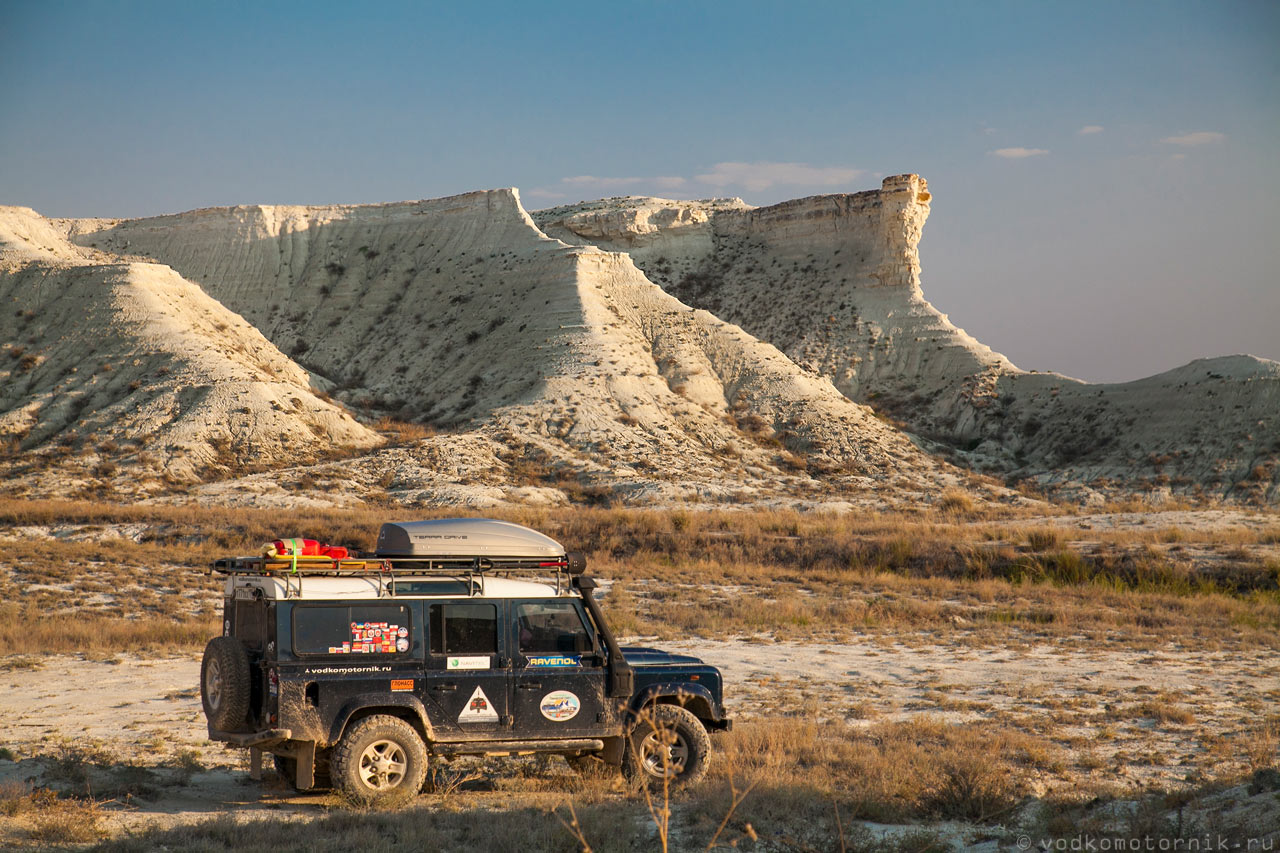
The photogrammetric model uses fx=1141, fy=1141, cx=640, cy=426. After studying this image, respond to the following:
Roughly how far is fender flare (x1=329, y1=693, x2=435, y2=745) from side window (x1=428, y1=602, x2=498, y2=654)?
44 centimetres

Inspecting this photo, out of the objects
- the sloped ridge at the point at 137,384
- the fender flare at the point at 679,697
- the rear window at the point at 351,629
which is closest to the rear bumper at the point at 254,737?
the rear window at the point at 351,629

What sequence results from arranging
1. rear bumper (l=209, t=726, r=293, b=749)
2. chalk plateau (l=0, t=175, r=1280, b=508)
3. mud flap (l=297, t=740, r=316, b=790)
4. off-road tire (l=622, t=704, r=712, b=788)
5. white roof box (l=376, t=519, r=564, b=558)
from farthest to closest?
1. chalk plateau (l=0, t=175, r=1280, b=508)
2. off-road tire (l=622, t=704, r=712, b=788)
3. white roof box (l=376, t=519, r=564, b=558)
4. mud flap (l=297, t=740, r=316, b=790)
5. rear bumper (l=209, t=726, r=293, b=749)

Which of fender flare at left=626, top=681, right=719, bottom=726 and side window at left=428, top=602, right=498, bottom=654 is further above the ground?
side window at left=428, top=602, right=498, bottom=654

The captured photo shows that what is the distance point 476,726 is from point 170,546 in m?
22.7

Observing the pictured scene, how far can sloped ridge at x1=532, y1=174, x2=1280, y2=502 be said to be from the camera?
55.7m

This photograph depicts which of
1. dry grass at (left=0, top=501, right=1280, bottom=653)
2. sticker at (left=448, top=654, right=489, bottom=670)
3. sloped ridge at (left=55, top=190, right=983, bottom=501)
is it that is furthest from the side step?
sloped ridge at (left=55, top=190, right=983, bottom=501)

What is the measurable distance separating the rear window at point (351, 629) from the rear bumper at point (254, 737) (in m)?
0.59

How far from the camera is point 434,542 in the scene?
916 cm

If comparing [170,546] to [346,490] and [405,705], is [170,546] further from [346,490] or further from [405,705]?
[405,705]

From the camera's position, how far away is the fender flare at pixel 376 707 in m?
8.59

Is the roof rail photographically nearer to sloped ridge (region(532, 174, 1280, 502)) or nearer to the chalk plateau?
the chalk plateau

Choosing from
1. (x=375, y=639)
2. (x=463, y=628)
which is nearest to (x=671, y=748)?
(x=463, y=628)

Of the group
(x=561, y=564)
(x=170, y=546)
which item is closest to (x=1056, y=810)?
(x=561, y=564)

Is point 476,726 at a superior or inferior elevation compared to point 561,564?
inferior
